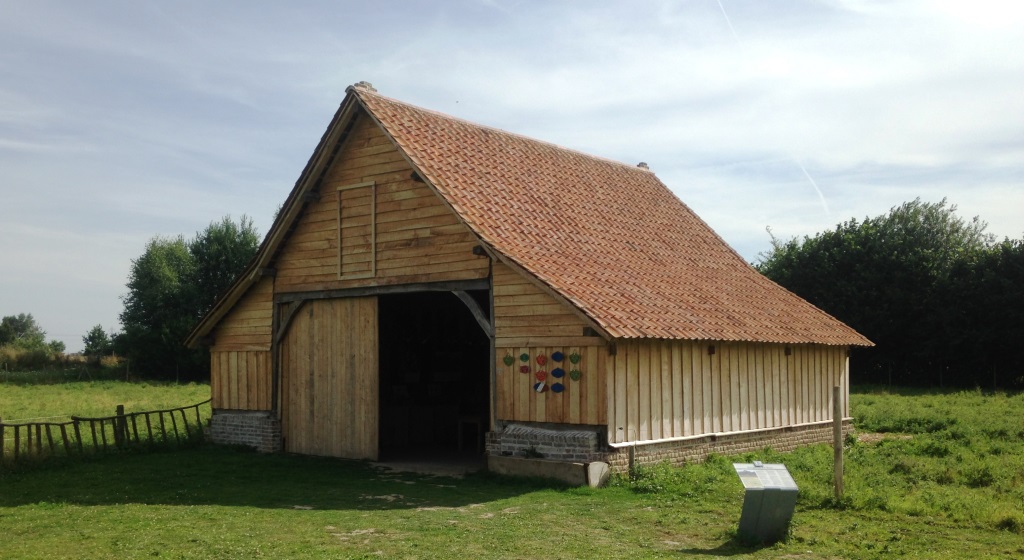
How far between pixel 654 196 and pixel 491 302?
32.6 ft

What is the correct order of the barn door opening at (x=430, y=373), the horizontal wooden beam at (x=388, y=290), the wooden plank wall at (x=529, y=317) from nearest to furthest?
the wooden plank wall at (x=529, y=317), the horizontal wooden beam at (x=388, y=290), the barn door opening at (x=430, y=373)

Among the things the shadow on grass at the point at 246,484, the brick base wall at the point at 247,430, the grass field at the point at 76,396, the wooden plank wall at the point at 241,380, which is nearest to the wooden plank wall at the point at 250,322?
the wooden plank wall at the point at 241,380

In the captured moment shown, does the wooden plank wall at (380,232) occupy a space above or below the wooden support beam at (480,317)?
above

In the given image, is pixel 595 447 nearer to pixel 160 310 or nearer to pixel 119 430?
pixel 119 430

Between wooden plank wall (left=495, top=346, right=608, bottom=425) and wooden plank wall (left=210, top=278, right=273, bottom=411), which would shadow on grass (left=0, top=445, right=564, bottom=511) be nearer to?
wooden plank wall (left=495, top=346, right=608, bottom=425)

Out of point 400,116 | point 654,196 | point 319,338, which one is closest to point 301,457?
point 319,338

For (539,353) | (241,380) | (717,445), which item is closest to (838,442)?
(539,353)

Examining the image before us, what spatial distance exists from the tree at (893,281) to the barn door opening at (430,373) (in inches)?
1011

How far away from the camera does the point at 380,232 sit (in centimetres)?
2017

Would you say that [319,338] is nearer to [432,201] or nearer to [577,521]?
[432,201]

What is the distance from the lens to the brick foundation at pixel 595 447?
54.5ft

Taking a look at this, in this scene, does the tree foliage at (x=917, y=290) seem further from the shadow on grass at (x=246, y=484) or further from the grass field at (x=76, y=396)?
the shadow on grass at (x=246, y=484)

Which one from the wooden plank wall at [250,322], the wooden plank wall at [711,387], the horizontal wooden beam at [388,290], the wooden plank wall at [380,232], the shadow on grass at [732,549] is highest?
the wooden plank wall at [380,232]

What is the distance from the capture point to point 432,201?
63.2ft
